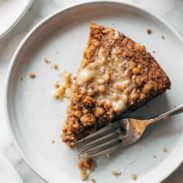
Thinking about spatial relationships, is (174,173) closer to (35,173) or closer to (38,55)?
(35,173)

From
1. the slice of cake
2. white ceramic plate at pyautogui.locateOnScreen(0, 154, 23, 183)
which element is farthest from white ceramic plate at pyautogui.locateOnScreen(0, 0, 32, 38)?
white ceramic plate at pyautogui.locateOnScreen(0, 154, 23, 183)

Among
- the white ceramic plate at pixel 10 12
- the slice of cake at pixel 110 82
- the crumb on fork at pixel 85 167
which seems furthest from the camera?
the white ceramic plate at pixel 10 12

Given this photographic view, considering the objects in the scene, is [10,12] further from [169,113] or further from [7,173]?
[169,113]

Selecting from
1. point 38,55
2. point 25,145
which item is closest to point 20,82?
point 38,55

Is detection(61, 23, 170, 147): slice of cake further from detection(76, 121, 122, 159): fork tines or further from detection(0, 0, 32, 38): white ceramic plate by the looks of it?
detection(0, 0, 32, 38): white ceramic plate

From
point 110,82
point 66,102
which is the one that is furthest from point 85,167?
point 110,82

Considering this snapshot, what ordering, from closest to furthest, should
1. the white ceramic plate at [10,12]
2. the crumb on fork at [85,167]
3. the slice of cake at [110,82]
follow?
the slice of cake at [110,82] < the crumb on fork at [85,167] < the white ceramic plate at [10,12]

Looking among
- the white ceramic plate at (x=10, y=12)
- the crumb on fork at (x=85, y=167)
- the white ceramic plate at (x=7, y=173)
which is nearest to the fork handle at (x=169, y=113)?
the crumb on fork at (x=85, y=167)

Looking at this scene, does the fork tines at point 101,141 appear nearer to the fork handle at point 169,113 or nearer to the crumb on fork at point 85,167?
the crumb on fork at point 85,167
